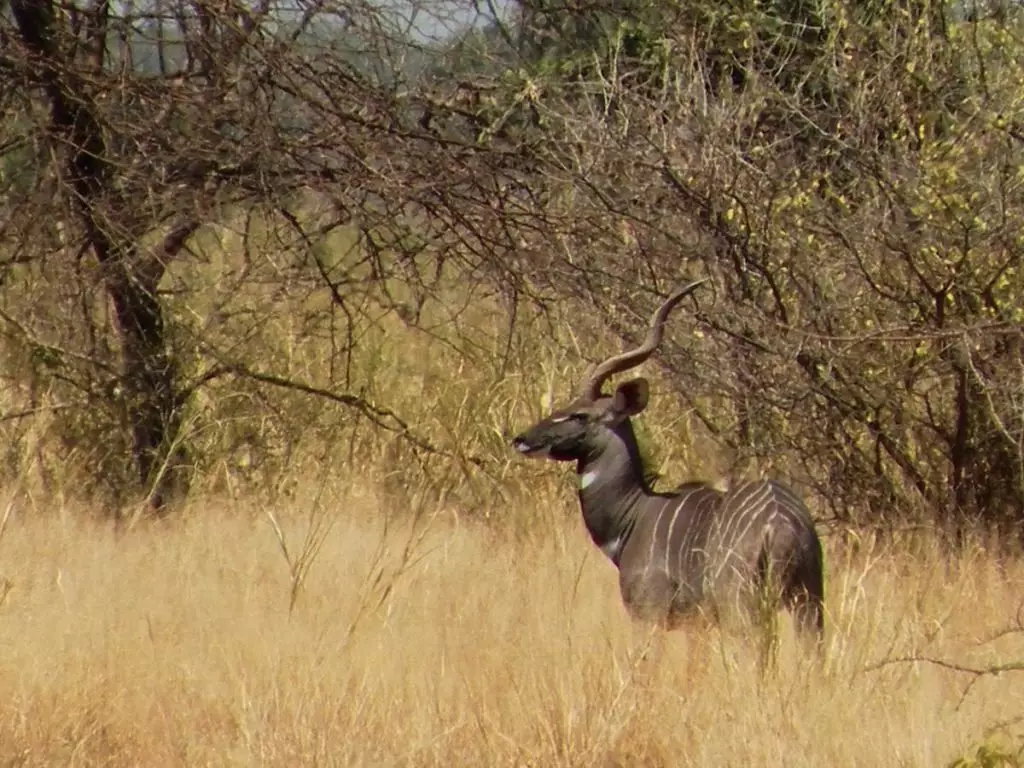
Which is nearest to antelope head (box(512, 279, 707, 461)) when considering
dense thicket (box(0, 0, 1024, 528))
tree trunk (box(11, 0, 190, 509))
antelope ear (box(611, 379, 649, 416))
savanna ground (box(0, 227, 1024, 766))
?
antelope ear (box(611, 379, 649, 416))

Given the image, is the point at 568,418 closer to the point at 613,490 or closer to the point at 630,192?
the point at 613,490

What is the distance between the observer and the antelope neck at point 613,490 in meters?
6.72

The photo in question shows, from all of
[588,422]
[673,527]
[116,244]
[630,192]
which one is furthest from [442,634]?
[630,192]

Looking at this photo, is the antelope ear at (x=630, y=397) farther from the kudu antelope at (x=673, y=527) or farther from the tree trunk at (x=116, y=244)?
the tree trunk at (x=116, y=244)

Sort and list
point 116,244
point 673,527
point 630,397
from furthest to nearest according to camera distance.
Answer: point 116,244
point 630,397
point 673,527

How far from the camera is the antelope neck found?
6.72 metres

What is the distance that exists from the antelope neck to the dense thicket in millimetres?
745

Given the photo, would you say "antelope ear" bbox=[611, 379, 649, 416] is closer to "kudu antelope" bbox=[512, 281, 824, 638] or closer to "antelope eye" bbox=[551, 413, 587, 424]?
"kudu antelope" bbox=[512, 281, 824, 638]

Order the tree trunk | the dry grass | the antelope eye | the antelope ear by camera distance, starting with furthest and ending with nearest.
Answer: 1. the tree trunk
2. the antelope eye
3. the antelope ear
4. the dry grass

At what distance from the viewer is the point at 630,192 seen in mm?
7406

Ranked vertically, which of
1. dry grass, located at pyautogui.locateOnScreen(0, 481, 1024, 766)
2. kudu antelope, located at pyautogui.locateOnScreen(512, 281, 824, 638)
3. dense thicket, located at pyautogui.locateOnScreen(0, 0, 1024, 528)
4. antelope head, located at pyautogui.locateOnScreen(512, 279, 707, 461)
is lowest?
dry grass, located at pyautogui.locateOnScreen(0, 481, 1024, 766)

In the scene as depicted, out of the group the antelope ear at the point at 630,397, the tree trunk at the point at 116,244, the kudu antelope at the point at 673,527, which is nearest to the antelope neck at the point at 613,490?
the kudu antelope at the point at 673,527

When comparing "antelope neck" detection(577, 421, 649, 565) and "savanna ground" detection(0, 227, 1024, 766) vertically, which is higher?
"antelope neck" detection(577, 421, 649, 565)

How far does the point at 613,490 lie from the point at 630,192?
52.0 inches
